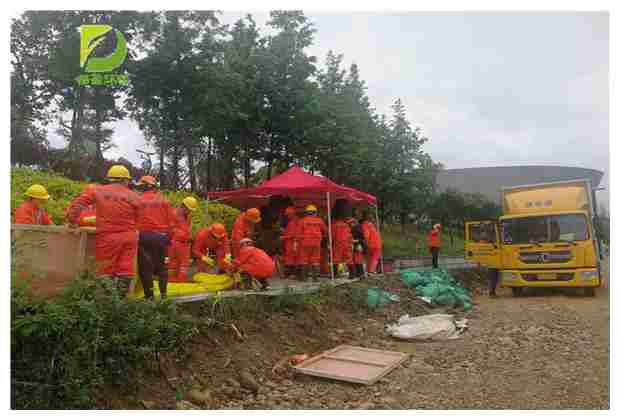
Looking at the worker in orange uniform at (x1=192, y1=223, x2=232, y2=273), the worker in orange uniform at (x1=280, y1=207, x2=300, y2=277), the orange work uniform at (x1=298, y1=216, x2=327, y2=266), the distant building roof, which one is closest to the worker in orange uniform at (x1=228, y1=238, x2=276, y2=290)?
the worker in orange uniform at (x1=192, y1=223, x2=232, y2=273)

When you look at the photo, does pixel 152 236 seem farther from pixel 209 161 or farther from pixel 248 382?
pixel 209 161

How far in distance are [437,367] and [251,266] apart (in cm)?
269

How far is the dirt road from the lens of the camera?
420 cm

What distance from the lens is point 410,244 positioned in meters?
16.2

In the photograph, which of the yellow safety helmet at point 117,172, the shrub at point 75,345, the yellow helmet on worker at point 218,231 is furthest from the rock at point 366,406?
the yellow helmet on worker at point 218,231

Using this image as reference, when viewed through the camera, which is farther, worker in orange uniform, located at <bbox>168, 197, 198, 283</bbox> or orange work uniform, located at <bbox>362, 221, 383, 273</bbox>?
orange work uniform, located at <bbox>362, 221, 383, 273</bbox>

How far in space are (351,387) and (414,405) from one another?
23.1 inches

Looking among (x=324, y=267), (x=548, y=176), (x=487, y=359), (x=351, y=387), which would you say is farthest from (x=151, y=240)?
(x=548, y=176)

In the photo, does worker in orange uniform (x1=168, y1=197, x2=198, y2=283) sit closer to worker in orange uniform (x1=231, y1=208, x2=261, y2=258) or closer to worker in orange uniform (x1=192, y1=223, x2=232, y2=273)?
worker in orange uniform (x1=192, y1=223, x2=232, y2=273)

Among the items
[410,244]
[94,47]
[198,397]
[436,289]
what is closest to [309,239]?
[436,289]

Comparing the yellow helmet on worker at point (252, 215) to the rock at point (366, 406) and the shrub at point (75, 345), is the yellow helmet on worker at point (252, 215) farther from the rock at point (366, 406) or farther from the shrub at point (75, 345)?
the rock at point (366, 406)

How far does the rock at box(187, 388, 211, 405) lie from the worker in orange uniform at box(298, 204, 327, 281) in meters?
4.14

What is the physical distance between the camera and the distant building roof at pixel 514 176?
6323 millimetres

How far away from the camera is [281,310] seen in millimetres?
6234
